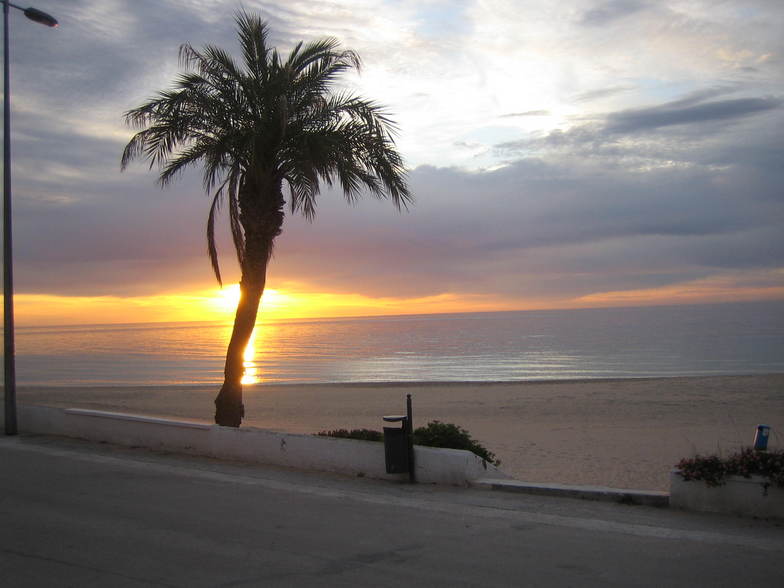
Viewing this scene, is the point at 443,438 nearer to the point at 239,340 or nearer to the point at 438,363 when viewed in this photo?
the point at 239,340

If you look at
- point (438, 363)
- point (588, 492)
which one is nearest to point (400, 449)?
point (588, 492)

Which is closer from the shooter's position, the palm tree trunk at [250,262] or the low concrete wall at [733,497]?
the low concrete wall at [733,497]

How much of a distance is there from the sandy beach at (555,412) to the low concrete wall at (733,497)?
4.40 metres

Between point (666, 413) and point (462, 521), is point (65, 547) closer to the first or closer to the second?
point (462, 521)

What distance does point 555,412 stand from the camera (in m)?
25.5

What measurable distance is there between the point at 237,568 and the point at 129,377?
151 feet

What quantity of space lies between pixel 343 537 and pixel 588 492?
3281mm

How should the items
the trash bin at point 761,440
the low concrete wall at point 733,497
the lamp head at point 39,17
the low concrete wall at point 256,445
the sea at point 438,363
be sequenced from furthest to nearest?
the sea at point 438,363 → the lamp head at point 39,17 → the low concrete wall at point 256,445 → the trash bin at point 761,440 → the low concrete wall at point 733,497

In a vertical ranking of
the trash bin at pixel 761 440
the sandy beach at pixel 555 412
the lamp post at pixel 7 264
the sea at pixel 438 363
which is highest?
the lamp post at pixel 7 264

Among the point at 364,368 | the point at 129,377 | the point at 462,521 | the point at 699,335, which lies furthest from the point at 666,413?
the point at 699,335

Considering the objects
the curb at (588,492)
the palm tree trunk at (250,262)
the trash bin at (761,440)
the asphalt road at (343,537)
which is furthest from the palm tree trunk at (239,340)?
the trash bin at (761,440)

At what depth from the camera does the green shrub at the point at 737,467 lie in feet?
24.6

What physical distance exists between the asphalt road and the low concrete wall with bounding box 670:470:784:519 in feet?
0.60

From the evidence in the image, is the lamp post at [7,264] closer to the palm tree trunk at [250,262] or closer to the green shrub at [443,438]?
the palm tree trunk at [250,262]
